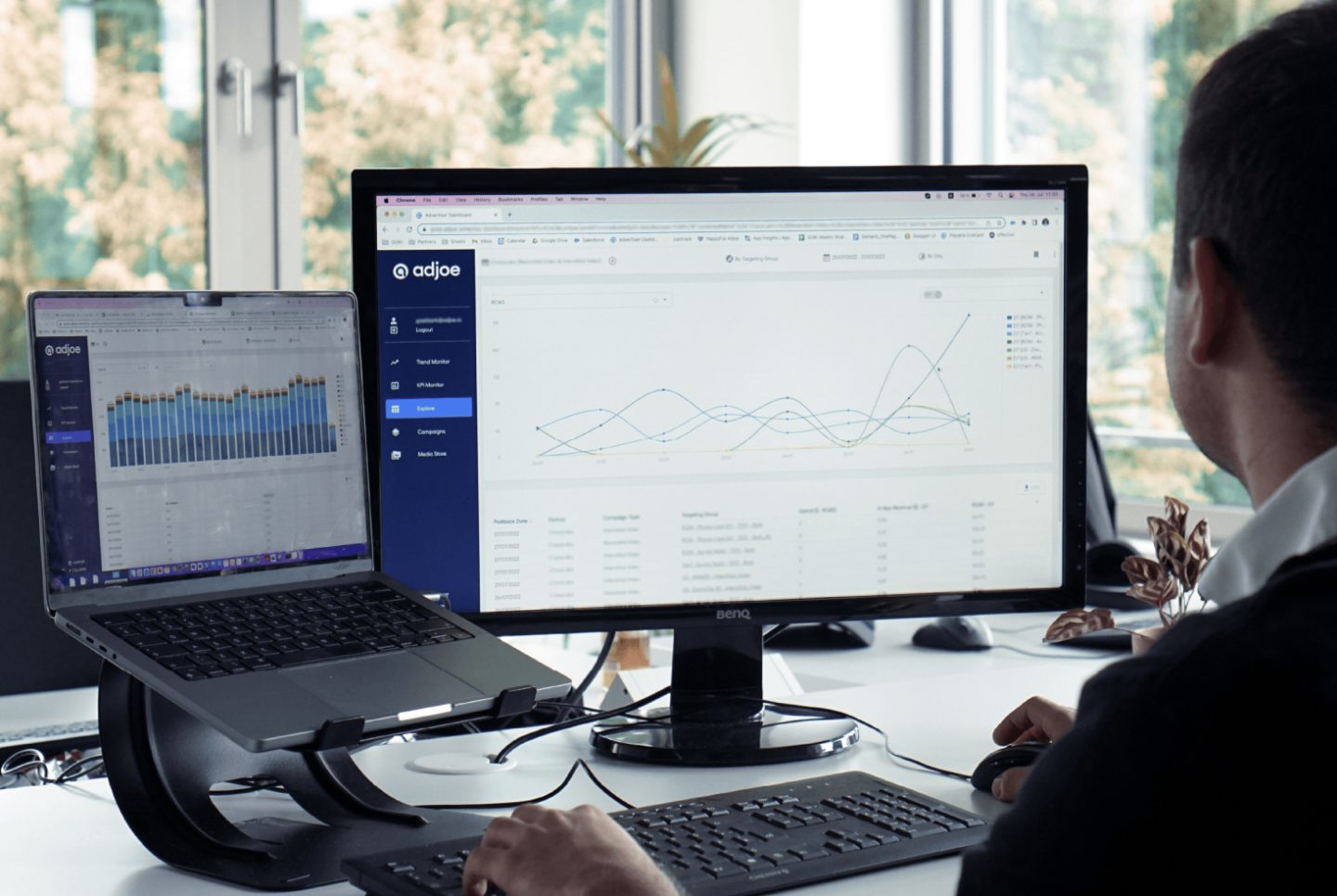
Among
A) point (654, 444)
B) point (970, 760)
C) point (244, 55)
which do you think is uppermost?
point (244, 55)

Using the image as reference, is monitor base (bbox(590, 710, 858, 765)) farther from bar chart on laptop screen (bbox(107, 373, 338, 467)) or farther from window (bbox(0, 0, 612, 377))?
window (bbox(0, 0, 612, 377))

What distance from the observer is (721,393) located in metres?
1.25

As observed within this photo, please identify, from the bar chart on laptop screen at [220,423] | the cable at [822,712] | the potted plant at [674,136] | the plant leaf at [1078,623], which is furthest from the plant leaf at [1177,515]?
the potted plant at [674,136]

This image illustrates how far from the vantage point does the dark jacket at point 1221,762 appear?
567 mm

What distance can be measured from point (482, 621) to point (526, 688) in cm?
25

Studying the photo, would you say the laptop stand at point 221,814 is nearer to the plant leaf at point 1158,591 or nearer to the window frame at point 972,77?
the plant leaf at point 1158,591

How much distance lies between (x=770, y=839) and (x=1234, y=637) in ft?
1.46

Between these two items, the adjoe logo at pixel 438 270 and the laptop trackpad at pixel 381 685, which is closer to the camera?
the laptop trackpad at pixel 381 685

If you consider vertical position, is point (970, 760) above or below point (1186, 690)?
below

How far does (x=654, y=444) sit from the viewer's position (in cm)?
124

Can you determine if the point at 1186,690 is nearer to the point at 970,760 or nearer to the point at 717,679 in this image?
the point at 970,760

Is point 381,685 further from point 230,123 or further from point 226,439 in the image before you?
point 230,123

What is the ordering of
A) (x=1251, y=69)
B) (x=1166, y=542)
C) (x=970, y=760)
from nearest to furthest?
(x=1251, y=69)
(x=970, y=760)
(x=1166, y=542)

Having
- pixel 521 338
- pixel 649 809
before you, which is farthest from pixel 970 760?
pixel 521 338
